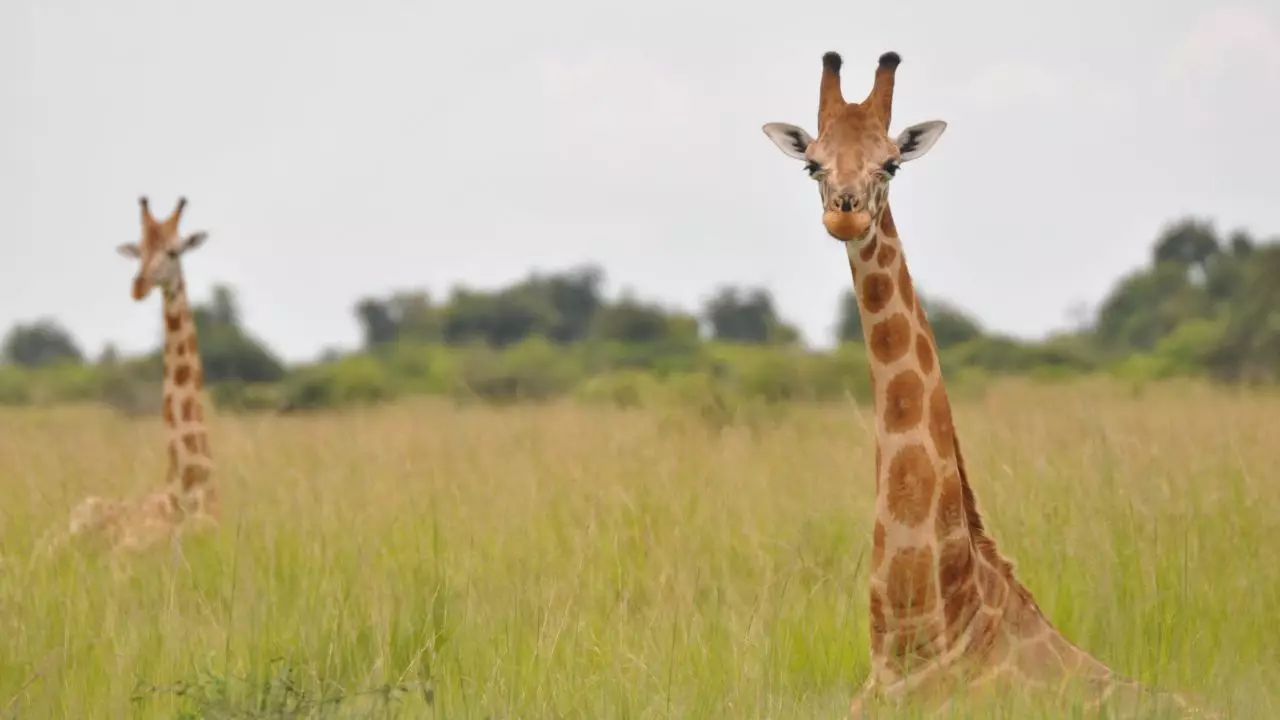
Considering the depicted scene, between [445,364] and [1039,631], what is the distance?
1298 inches

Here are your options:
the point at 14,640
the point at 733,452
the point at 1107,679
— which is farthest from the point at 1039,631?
the point at 733,452

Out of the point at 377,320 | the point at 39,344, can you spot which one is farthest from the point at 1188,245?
the point at 39,344

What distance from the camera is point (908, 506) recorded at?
14.9ft

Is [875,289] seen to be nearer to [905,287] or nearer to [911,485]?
[905,287]

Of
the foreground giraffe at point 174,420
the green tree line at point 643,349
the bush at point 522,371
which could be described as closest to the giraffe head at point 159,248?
the foreground giraffe at point 174,420

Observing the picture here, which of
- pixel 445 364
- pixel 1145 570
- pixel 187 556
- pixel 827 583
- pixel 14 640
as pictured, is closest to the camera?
pixel 14 640

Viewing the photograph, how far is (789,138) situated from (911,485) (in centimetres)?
129

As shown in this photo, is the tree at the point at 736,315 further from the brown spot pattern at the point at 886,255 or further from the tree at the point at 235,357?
the brown spot pattern at the point at 886,255

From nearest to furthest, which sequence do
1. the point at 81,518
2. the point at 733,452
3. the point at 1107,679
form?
1. the point at 1107,679
2. the point at 81,518
3. the point at 733,452

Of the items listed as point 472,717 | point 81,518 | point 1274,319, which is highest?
point 1274,319

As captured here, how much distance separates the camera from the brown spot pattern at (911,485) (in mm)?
4531

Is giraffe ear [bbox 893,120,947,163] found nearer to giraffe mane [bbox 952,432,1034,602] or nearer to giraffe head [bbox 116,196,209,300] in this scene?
giraffe mane [bbox 952,432,1034,602]

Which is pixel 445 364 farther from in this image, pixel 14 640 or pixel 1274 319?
pixel 14 640

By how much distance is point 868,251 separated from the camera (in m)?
4.66
